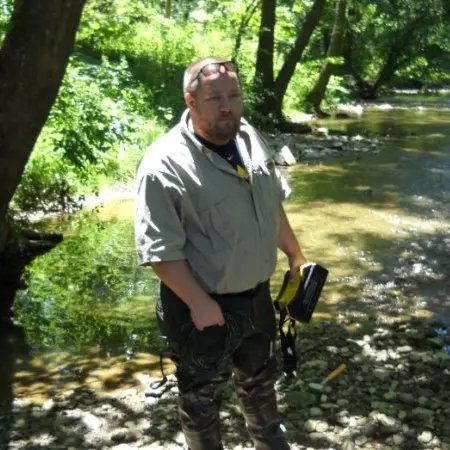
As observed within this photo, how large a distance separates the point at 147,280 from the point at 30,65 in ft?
10.6

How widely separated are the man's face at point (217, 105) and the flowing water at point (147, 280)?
2.58 m

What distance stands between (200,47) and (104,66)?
6.44 metres

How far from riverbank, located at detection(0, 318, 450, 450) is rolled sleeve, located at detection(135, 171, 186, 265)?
1607mm

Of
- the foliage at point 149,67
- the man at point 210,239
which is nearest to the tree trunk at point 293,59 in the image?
the foliage at point 149,67

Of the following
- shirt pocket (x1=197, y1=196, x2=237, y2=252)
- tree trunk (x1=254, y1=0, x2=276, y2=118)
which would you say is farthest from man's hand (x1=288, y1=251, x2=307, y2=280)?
tree trunk (x1=254, y1=0, x2=276, y2=118)

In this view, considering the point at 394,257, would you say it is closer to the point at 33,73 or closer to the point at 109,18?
the point at 33,73

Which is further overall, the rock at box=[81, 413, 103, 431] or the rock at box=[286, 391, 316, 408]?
the rock at box=[286, 391, 316, 408]

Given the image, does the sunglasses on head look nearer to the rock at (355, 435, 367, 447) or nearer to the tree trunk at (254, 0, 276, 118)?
the rock at (355, 435, 367, 447)

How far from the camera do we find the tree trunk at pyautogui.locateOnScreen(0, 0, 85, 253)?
13.4ft

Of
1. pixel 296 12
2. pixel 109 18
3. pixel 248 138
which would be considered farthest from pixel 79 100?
pixel 296 12

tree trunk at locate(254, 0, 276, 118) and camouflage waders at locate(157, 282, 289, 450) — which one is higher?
tree trunk at locate(254, 0, 276, 118)

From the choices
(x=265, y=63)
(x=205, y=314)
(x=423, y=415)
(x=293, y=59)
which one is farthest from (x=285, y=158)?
Result: (x=205, y=314)

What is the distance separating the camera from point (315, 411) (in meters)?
4.01

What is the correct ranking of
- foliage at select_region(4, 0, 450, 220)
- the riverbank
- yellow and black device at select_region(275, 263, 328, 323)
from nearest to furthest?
yellow and black device at select_region(275, 263, 328, 323) → the riverbank → foliage at select_region(4, 0, 450, 220)
